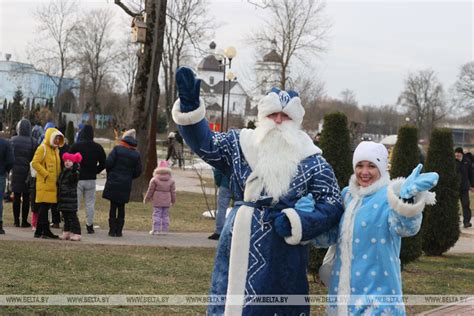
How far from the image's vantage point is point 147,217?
49.6ft

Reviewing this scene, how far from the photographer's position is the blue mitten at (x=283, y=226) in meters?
4.42

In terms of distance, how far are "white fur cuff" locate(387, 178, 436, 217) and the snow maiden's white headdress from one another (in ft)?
2.61

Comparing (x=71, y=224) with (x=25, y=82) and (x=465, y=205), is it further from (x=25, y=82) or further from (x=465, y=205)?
(x=25, y=82)

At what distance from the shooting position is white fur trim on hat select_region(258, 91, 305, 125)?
4727 mm

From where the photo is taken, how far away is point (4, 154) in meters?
10.9

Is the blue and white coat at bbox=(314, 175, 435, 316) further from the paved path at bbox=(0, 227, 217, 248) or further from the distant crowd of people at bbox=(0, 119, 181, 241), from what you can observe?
the paved path at bbox=(0, 227, 217, 248)

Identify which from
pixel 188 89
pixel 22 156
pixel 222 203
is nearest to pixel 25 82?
pixel 22 156

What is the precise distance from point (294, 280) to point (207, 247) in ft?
23.3

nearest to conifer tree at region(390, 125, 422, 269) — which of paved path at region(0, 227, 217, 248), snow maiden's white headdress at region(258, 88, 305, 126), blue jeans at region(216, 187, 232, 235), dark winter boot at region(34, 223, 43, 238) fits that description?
blue jeans at region(216, 187, 232, 235)

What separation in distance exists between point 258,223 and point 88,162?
766 centimetres

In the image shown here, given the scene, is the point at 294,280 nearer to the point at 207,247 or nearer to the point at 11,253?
the point at 11,253

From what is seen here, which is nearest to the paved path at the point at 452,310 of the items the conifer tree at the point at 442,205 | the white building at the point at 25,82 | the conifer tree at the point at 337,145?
the conifer tree at the point at 337,145

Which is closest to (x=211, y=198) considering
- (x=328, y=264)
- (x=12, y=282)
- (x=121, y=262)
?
(x=121, y=262)

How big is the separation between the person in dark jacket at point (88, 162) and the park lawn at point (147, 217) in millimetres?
1141
